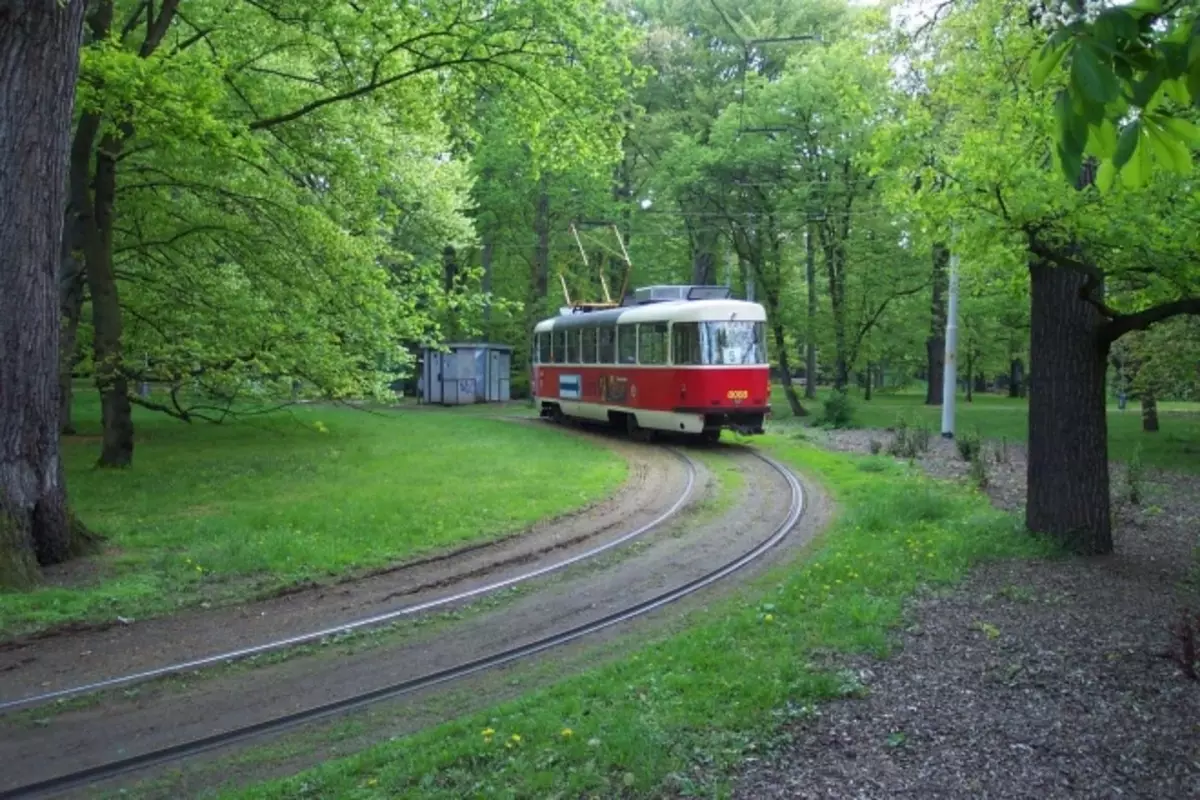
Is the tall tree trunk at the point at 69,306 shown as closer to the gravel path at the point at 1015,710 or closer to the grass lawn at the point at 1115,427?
the gravel path at the point at 1015,710

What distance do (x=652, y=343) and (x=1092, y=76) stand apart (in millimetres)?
19130

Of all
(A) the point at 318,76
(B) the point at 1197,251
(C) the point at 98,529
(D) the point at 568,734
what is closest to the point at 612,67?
(A) the point at 318,76

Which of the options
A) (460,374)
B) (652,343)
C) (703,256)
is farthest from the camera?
(460,374)

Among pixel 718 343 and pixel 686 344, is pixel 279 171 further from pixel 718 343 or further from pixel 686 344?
pixel 718 343

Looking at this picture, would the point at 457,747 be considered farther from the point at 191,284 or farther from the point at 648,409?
the point at 648,409

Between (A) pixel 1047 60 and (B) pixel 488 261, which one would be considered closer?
(A) pixel 1047 60

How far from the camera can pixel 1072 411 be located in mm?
9531

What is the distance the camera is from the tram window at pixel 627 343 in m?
22.4

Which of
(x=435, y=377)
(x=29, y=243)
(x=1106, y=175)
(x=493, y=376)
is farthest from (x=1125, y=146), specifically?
(x=493, y=376)

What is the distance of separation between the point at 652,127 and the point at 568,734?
3574 centimetres

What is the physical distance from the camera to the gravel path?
4090mm

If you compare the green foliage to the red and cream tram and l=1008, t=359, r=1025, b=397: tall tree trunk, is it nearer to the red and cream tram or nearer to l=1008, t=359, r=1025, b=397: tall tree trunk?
the red and cream tram

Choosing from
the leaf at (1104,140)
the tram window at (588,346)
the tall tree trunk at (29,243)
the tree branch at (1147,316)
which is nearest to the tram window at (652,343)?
the tram window at (588,346)

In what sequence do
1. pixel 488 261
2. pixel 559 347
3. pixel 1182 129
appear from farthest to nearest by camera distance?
pixel 488 261
pixel 559 347
pixel 1182 129
